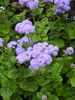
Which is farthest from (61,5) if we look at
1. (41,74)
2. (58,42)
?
(41,74)

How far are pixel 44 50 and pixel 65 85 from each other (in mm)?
551

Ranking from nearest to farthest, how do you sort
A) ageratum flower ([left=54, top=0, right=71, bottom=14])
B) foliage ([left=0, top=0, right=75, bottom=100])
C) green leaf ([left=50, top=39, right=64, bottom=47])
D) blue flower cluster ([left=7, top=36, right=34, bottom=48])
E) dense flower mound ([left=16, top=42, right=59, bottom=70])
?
1. dense flower mound ([left=16, top=42, right=59, bottom=70])
2. foliage ([left=0, top=0, right=75, bottom=100])
3. blue flower cluster ([left=7, top=36, right=34, bottom=48])
4. ageratum flower ([left=54, top=0, right=71, bottom=14])
5. green leaf ([left=50, top=39, right=64, bottom=47])

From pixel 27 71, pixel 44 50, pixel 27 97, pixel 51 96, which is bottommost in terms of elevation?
pixel 27 97

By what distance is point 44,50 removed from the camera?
8.71 ft

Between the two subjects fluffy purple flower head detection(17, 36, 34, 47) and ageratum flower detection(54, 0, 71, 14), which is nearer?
fluffy purple flower head detection(17, 36, 34, 47)

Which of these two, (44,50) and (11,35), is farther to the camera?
(11,35)

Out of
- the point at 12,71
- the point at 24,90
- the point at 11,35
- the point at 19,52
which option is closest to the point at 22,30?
the point at 19,52

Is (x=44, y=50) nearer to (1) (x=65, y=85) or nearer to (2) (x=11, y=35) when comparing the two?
(1) (x=65, y=85)

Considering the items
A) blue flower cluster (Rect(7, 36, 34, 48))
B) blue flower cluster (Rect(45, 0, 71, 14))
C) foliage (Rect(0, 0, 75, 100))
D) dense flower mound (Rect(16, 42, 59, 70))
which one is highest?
blue flower cluster (Rect(45, 0, 71, 14))

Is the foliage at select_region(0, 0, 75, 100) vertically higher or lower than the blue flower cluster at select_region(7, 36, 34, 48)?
lower

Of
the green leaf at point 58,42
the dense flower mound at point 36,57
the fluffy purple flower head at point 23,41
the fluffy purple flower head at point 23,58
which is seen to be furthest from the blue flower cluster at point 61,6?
the fluffy purple flower head at point 23,58

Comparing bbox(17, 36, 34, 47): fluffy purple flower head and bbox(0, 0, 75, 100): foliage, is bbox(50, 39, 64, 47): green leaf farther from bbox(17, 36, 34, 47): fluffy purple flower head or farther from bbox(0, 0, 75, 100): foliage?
bbox(17, 36, 34, 47): fluffy purple flower head

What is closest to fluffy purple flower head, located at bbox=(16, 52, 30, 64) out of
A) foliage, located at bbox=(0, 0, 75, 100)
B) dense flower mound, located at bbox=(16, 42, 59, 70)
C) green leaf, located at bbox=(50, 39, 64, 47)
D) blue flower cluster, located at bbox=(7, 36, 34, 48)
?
dense flower mound, located at bbox=(16, 42, 59, 70)

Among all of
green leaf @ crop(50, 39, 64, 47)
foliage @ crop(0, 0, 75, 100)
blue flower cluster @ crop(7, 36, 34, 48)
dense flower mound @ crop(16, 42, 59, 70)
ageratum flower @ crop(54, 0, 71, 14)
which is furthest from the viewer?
green leaf @ crop(50, 39, 64, 47)
